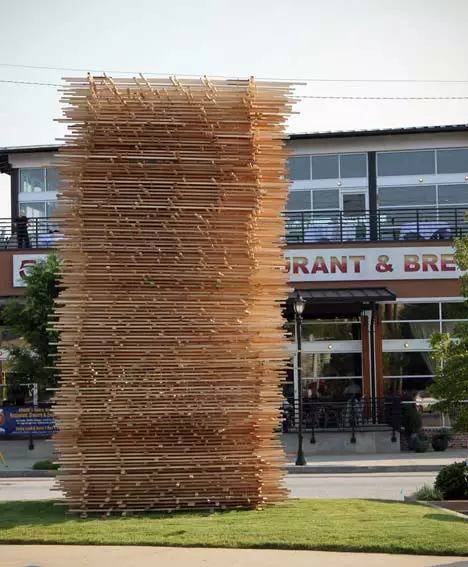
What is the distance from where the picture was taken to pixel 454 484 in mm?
16234

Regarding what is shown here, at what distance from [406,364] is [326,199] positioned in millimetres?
7614

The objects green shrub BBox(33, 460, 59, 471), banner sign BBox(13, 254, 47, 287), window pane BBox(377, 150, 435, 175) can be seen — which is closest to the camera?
green shrub BBox(33, 460, 59, 471)

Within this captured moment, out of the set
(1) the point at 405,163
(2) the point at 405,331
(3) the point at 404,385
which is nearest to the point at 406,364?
(3) the point at 404,385

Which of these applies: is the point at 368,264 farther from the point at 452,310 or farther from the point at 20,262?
the point at 20,262

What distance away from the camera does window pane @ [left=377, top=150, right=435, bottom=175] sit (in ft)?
127

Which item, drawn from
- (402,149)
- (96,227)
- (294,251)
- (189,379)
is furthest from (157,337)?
(402,149)

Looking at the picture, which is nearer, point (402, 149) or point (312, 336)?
point (312, 336)

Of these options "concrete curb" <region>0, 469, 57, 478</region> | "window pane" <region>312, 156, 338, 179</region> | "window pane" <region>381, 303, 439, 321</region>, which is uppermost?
"window pane" <region>312, 156, 338, 179</region>

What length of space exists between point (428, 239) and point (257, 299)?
21.3 m

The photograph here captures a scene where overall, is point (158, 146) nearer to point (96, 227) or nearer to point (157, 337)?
point (96, 227)

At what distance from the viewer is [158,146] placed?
13.7 metres

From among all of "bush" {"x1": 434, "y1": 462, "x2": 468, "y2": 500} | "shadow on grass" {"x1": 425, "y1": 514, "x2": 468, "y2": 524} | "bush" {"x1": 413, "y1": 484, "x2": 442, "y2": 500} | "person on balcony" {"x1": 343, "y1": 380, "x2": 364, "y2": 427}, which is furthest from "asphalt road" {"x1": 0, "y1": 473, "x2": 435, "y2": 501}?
"person on balcony" {"x1": 343, "y1": 380, "x2": 364, "y2": 427}

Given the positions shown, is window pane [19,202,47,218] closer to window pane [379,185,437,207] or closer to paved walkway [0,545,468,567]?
window pane [379,185,437,207]

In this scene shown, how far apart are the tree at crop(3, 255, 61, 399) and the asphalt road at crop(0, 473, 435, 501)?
4218 millimetres
